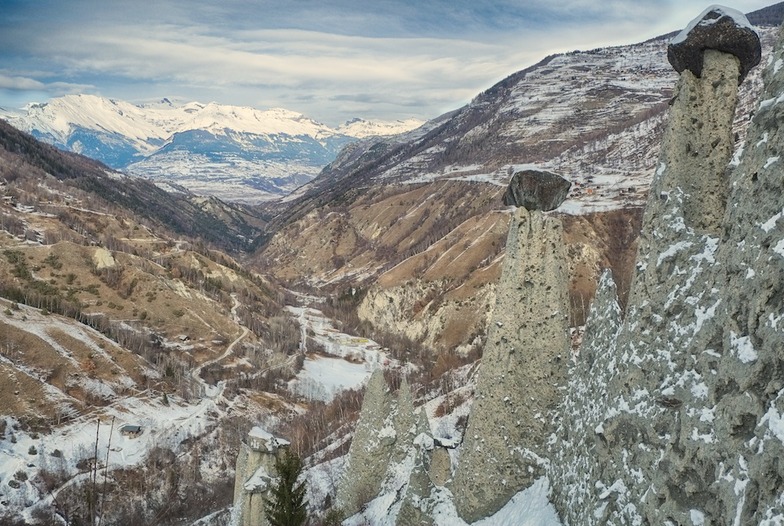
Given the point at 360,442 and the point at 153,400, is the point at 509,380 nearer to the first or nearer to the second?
the point at 360,442

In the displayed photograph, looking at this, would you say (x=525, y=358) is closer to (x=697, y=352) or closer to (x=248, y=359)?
(x=697, y=352)

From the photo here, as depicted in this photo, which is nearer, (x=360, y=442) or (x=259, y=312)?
(x=360, y=442)

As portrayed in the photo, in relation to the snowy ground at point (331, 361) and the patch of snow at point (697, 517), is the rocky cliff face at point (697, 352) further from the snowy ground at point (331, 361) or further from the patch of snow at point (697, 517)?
the snowy ground at point (331, 361)

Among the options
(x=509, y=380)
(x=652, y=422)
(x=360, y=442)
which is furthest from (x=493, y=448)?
(x=360, y=442)

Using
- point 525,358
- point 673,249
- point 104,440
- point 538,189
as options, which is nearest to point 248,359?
point 104,440

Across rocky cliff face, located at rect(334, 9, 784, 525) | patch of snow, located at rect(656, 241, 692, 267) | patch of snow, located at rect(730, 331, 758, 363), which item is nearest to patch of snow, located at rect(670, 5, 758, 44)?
rocky cliff face, located at rect(334, 9, 784, 525)

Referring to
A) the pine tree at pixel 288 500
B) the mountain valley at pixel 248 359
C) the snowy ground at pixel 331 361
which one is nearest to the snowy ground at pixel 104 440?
the mountain valley at pixel 248 359
